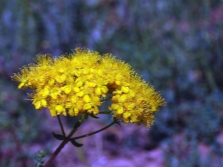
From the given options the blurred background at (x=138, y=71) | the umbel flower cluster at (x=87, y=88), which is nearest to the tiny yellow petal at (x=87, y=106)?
the umbel flower cluster at (x=87, y=88)

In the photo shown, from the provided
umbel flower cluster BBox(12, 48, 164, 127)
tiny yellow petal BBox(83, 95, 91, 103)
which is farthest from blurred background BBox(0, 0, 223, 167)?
tiny yellow petal BBox(83, 95, 91, 103)

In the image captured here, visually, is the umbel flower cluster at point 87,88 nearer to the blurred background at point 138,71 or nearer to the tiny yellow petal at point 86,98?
the tiny yellow petal at point 86,98

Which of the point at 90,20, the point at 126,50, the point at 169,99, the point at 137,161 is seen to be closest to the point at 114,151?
the point at 137,161

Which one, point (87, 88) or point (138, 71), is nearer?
point (87, 88)

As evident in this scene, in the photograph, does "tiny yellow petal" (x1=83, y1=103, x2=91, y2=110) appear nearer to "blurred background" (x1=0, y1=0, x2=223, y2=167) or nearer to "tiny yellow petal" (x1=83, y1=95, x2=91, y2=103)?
"tiny yellow petal" (x1=83, y1=95, x2=91, y2=103)

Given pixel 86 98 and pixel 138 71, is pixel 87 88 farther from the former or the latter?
pixel 138 71

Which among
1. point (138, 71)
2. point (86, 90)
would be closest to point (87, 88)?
point (86, 90)

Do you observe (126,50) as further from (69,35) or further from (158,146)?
(158,146)
